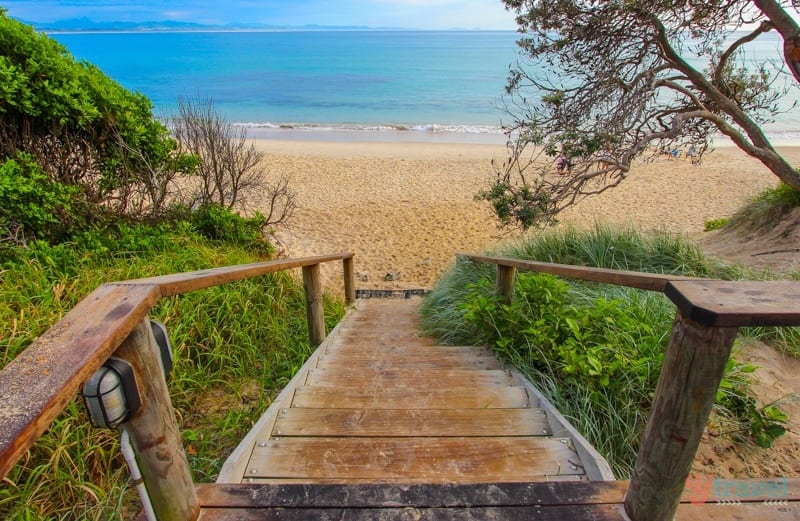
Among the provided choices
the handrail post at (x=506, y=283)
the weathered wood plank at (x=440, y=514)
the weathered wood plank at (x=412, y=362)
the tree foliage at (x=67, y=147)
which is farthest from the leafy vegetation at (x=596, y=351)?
the tree foliage at (x=67, y=147)

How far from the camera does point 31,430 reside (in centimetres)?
76

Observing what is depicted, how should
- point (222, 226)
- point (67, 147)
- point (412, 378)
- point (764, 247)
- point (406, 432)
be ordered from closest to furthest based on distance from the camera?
point (406, 432)
point (412, 378)
point (67, 147)
point (222, 226)
point (764, 247)

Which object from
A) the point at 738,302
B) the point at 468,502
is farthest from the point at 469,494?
the point at 738,302

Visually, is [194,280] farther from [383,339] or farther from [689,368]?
[383,339]

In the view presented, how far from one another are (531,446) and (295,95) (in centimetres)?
4103

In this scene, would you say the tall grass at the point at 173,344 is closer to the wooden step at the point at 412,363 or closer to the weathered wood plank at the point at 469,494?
the wooden step at the point at 412,363

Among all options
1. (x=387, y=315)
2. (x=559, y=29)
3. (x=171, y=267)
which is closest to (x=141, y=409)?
(x=171, y=267)

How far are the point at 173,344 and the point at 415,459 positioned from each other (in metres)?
1.81

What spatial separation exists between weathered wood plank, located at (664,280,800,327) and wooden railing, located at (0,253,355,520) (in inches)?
51.6

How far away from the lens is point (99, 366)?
0.98 m

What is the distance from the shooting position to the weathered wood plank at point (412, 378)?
2686 mm

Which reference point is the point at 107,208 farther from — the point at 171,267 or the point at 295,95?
the point at 295,95

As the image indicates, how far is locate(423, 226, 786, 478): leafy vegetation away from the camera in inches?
86.3

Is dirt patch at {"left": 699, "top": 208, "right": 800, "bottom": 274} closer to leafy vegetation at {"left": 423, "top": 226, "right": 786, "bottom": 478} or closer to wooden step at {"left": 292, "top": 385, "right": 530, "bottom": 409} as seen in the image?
leafy vegetation at {"left": 423, "top": 226, "right": 786, "bottom": 478}
